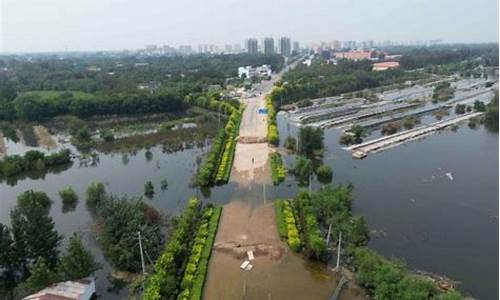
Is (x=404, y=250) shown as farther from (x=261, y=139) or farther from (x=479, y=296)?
(x=261, y=139)

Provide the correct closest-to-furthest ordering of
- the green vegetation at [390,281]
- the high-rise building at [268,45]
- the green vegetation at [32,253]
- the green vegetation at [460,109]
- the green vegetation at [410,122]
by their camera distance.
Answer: the green vegetation at [390,281]
the green vegetation at [32,253]
the green vegetation at [410,122]
the green vegetation at [460,109]
the high-rise building at [268,45]

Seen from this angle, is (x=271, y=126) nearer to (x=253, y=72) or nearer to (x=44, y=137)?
(x=44, y=137)

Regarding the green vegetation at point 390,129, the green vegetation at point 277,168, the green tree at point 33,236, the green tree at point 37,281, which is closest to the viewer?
the green tree at point 37,281

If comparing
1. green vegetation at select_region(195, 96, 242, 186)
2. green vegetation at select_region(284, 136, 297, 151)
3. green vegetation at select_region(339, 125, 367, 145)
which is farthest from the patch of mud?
green vegetation at select_region(339, 125, 367, 145)

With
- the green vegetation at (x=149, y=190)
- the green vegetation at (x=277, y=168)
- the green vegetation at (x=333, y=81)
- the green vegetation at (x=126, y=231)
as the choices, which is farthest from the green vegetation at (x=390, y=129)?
the green vegetation at (x=126, y=231)

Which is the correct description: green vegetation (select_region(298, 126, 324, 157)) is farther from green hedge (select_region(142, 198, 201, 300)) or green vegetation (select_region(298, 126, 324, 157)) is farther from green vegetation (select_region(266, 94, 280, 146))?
green hedge (select_region(142, 198, 201, 300))

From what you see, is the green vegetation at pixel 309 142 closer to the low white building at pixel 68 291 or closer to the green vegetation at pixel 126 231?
the green vegetation at pixel 126 231

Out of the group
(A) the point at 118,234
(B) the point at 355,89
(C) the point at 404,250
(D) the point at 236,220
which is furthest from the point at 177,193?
(B) the point at 355,89
